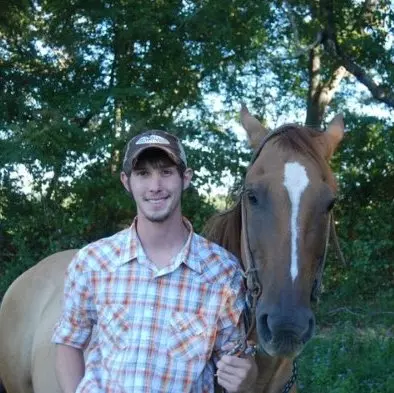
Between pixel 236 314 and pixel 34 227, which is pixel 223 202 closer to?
pixel 34 227

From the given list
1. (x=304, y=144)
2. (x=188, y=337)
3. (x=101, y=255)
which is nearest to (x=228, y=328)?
(x=188, y=337)

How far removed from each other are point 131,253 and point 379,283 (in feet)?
26.1

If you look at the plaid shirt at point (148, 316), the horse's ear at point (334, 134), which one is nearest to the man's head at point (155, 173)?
the plaid shirt at point (148, 316)

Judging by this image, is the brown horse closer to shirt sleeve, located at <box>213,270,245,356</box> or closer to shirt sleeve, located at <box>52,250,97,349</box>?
shirt sleeve, located at <box>213,270,245,356</box>

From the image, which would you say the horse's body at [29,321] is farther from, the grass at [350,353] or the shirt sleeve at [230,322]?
the grass at [350,353]

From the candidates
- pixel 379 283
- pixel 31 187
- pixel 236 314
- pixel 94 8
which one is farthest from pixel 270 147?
pixel 379 283

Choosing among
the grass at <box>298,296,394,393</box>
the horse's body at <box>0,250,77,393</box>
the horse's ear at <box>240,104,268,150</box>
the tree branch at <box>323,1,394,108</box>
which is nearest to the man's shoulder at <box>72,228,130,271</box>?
the horse's ear at <box>240,104,268,150</box>

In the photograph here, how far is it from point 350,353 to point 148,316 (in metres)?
4.47

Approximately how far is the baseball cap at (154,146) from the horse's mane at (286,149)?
590 millimetres

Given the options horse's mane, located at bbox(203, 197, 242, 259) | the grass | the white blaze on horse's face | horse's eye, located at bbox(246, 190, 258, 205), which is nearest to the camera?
the white blaze on horse's face

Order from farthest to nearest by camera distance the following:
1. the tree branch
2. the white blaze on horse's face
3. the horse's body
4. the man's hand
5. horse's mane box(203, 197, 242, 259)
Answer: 1. the tree branch
2. the horse's body
3. horse's mane box(203, 197, 242, 259)
4. the white blaze on horse's face
5. the man's hand

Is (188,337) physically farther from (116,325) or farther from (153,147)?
(153,147)

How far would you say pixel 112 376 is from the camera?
216 centimetres

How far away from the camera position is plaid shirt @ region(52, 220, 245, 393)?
2.16m
